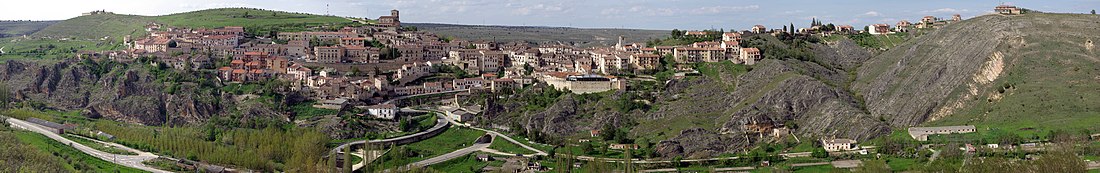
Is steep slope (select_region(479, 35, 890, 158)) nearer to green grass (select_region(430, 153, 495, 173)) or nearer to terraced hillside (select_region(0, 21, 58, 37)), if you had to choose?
green grass (select_region(430, 153, 495, 173))

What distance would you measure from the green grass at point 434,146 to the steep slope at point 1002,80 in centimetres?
2338

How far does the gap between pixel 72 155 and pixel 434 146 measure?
1896 cm

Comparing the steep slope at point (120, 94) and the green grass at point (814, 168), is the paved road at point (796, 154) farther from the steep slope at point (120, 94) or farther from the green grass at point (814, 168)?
the steep slope at point (120, 94)

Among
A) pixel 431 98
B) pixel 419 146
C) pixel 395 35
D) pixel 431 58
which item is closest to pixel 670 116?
pixel 419 146

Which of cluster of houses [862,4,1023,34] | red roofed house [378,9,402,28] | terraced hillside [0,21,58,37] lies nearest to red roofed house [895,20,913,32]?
cluster of houses [862,4,1023,34]

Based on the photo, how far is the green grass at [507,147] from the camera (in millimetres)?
60356

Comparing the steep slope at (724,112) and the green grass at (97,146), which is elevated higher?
the steep slope at (724,112)

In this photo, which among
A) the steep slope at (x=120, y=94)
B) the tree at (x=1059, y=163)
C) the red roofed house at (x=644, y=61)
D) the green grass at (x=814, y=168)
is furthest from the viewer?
the red roofed house at (x=644, y=61)

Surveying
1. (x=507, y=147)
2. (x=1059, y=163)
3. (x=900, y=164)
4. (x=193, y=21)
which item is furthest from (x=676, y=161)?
(x=193, y=21)

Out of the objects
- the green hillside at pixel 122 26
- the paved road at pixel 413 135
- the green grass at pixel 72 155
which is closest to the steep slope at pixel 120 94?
the paved road at pixel 413 135

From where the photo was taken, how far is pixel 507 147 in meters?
61.8

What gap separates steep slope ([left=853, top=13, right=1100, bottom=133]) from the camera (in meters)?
54.0

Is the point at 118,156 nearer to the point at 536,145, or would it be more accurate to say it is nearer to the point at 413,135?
the point at 413,135

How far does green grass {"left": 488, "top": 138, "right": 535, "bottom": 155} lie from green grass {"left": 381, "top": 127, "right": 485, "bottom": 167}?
5.22ft
